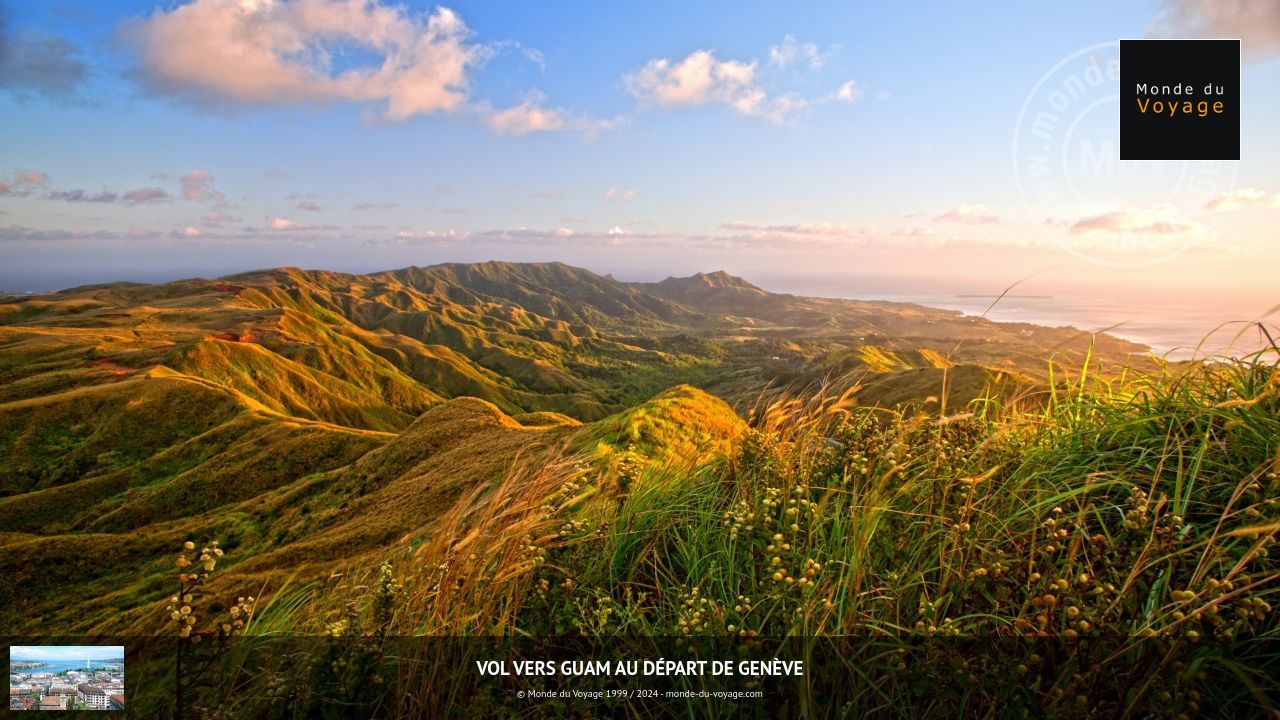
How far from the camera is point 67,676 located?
4293mm

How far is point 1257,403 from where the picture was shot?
3375 millimetres

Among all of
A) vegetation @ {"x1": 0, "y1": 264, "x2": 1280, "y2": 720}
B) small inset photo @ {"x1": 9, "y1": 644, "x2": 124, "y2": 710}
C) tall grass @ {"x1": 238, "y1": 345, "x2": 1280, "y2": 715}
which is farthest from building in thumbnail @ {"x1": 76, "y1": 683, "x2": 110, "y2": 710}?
tall grass @ {"x1": 238, "y1": 345, "x2": 1280, "y2": 715}

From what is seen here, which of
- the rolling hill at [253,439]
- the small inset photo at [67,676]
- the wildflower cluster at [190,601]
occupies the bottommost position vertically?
the rolling hill at [253,439]

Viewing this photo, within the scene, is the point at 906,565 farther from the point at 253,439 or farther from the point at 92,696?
the point at 253,439

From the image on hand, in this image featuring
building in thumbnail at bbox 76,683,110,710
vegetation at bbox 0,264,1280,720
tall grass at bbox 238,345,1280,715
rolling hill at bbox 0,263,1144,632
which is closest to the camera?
vegetation at bbox 0,264,1280,720

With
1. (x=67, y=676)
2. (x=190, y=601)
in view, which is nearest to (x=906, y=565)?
(x=190, y=601)

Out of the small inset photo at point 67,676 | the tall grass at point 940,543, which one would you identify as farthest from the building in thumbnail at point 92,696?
the tall grass at point 940,543

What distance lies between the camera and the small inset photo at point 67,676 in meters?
4.02

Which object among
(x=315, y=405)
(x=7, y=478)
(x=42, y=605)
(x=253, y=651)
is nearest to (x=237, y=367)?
(x=315, y=405)

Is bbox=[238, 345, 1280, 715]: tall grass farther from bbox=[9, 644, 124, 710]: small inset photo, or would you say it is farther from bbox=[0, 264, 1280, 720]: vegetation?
bbox=[9, 644, 124, 710]: small inset photo

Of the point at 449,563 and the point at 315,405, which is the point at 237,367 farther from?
the point at 449,563

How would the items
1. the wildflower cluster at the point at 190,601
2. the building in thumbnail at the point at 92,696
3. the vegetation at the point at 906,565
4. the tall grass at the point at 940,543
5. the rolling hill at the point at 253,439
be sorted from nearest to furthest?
the vegetation at the point at 906,565, the tall grass at the point at 940,543, the wildflower cluster at the point at 190,601, the building in thumbnail at the point at 92,696, the rolling hill at the point at 253,439

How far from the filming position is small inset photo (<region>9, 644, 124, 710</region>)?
4.02m

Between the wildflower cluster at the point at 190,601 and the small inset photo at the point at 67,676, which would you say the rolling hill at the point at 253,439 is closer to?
the wildflower cluster at the point at 190,601
